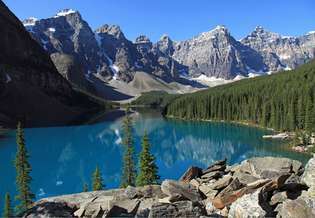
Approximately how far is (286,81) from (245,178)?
16294 cm

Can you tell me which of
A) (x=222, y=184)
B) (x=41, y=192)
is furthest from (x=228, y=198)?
(x=41, y=192)

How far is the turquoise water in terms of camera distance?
66.1 metres

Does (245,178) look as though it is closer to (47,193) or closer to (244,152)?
(47,193)

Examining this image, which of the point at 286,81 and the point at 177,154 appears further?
the point at 286,81

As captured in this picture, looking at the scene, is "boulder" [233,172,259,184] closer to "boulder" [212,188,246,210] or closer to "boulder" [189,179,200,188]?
"boulder" [212,188,246,210]

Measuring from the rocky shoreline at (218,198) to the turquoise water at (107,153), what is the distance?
3779 centimetres

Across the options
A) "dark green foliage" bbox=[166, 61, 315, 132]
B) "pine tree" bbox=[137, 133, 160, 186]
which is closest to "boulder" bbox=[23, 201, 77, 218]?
"pine tree" bbox=[137, 133, 160, 186]

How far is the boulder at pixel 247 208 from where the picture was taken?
1655 centimetres

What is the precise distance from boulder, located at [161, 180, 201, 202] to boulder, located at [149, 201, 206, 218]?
3.05 metres

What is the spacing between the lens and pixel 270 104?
145m

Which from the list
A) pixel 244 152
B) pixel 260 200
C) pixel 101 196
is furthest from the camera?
pixel 244 152

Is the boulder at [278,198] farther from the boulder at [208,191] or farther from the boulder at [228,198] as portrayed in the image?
the boulder at [208,191]

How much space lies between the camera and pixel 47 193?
58.0 meters

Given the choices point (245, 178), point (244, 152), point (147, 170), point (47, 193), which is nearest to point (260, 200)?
point (245, 178)
